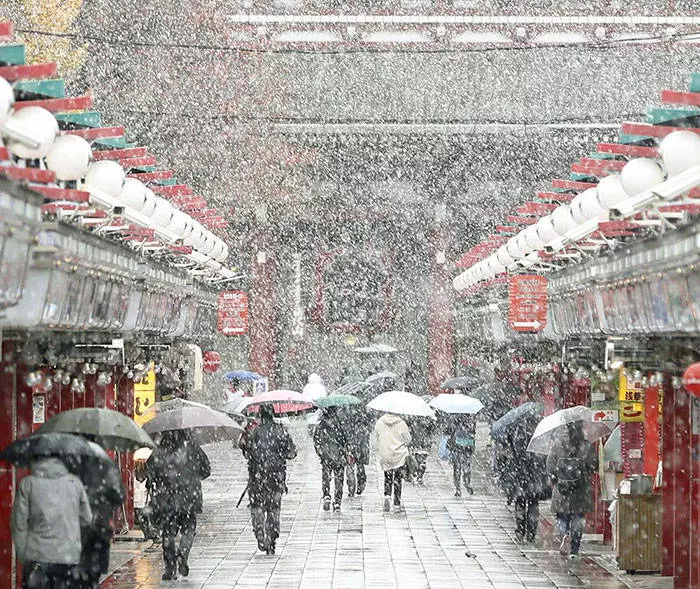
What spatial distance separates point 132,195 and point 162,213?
166 centimetres

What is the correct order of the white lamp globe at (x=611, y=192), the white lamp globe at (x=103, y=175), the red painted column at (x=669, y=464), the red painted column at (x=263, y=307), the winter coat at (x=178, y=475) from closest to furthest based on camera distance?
the white lamp globe at (x=103, y=175) < the white lamp globe at (x=611, y=192) < the red painted column at (x=669, y=464) < the winter coat at (x=178, y=475) < the red painted column at (x=263, y=307)

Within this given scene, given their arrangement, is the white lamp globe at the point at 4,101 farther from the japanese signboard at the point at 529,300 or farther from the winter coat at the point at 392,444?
the winter coat at the point at 392,444

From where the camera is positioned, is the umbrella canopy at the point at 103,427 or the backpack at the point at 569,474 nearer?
the umbrella canopy at the point at 103,427

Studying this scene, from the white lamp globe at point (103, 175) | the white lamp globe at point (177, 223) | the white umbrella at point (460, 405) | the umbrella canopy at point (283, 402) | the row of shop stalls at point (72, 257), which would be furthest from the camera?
the white umbrella at point (460, 405)

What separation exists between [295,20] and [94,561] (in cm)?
2242

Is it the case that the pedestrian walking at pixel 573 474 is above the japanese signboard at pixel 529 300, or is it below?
below

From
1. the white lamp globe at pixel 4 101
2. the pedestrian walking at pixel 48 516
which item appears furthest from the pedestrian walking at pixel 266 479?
the white lamp globe at pixel 4 101

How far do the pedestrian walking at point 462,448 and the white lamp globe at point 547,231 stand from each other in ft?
26.7

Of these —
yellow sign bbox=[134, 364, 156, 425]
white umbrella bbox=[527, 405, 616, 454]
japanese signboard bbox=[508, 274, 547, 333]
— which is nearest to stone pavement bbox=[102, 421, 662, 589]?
white umbrella bbox=[527, 405, 616, 454]

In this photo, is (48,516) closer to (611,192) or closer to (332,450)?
(611,192)

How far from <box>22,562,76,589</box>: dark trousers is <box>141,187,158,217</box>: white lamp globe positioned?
11.3ft

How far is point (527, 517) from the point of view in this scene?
16969 millimetres

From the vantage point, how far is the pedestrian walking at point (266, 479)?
15.5 meters

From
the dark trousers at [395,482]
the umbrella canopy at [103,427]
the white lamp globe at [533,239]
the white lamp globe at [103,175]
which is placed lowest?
the dark trousers at [395,482]
